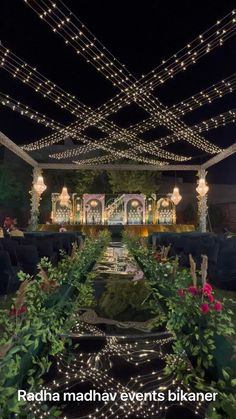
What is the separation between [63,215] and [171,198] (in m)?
6.30

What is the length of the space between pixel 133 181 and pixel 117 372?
790 inches

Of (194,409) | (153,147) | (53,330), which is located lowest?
(194,409)

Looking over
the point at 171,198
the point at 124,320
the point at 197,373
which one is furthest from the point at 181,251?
the point at 171,198

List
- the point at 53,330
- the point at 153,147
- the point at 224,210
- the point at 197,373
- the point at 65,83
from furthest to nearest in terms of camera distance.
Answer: the point at 224,210 < the point at 153,147 < the point at 65,83 < the point at 53,330 < the point at 197,373

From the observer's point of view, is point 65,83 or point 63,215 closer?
point 65,83

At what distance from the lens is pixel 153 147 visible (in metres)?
14.5

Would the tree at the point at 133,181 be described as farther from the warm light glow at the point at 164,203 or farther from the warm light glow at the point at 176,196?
the warm light glow at the point at 176,196

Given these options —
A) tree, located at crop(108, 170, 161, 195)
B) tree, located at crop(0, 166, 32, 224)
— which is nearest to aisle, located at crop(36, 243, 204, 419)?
tree, located at crop(0, 166, 32, 224)

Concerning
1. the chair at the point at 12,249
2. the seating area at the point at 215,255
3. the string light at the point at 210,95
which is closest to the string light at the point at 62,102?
the string light at the point at 210,95

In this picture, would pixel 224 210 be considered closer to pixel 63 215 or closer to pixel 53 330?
pixel 63 215

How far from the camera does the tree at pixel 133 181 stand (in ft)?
73.1

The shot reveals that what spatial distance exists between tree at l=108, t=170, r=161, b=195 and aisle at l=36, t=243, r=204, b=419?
61.7ft

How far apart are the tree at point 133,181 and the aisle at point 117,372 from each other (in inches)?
740

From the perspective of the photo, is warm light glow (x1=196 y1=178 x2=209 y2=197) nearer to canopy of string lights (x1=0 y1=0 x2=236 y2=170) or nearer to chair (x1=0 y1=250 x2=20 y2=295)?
canopy of string lights (x1=0 y1=0 x2=236 y2=170)
